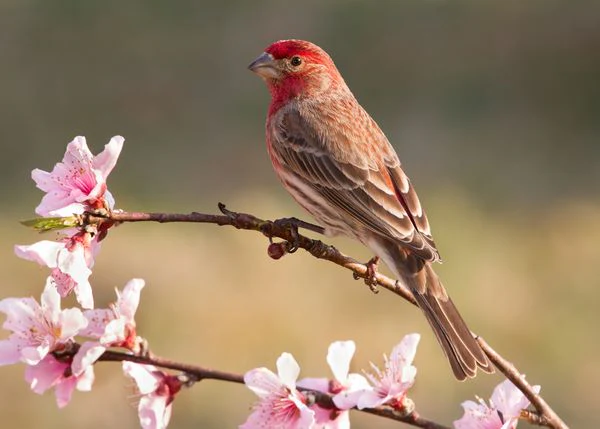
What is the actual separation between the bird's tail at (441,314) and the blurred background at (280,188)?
323 centimetres

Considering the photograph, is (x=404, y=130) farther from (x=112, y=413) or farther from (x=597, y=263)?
(x=112, y=413)

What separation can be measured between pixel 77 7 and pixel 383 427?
293 inches

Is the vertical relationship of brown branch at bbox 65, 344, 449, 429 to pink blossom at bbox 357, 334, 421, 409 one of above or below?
below

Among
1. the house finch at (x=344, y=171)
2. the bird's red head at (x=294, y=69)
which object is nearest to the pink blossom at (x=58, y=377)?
the house finch at (x=344, y=171)

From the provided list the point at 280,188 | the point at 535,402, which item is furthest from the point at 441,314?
the point at 280,188

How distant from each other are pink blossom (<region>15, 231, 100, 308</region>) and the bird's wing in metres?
1.26

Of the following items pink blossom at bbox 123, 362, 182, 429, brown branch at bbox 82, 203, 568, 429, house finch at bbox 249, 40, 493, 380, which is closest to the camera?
brown branch at bbox 82, 203, 568, 429

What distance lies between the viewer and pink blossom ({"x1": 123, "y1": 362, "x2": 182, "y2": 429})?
2.22 m

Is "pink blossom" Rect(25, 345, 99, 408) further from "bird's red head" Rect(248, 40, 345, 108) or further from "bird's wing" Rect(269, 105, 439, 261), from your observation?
"bird's red head" Rect(248, 40, 345, 108)

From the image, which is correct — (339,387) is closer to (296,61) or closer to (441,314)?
(441,314)

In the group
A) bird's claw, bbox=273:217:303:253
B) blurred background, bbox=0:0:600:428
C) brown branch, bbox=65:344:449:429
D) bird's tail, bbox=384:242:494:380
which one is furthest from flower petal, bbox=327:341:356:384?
blurred background, bbox=0:0:600:428

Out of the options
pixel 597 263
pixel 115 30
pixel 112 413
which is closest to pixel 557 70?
pixel 597 263

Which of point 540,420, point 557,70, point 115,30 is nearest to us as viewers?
point 540,420

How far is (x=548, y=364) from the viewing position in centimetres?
700
